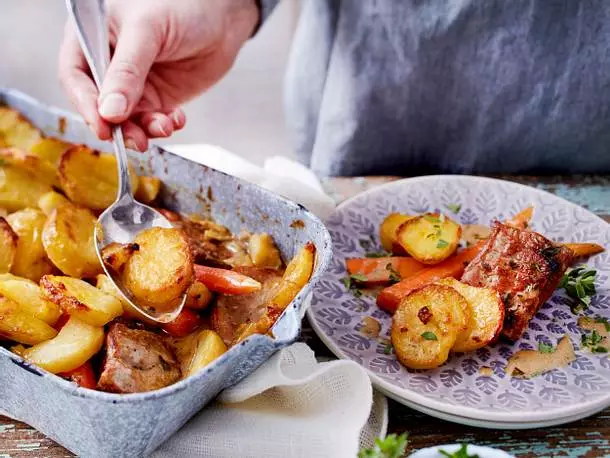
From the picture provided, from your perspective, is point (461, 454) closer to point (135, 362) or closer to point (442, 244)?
point (135, 362)

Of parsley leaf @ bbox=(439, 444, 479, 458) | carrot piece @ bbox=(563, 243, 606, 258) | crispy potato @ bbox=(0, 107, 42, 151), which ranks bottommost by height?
carrot piece @ bbox=(563, 243, 606, 258)

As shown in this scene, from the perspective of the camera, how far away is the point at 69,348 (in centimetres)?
119

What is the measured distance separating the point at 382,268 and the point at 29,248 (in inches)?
28.6

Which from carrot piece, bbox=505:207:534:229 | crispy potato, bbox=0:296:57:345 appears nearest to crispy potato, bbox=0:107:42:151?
crispy potato, bbox=0:296:57:345

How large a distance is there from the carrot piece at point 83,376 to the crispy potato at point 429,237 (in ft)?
2.36

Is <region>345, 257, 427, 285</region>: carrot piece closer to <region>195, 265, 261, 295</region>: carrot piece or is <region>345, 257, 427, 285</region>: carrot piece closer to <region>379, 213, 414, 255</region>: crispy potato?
<region>379, 213, 414, 255</region>: crispy potato

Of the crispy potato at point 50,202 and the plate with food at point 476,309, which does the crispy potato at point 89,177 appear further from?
the plate with food at point 476,309

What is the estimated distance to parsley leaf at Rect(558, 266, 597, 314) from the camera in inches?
60.3

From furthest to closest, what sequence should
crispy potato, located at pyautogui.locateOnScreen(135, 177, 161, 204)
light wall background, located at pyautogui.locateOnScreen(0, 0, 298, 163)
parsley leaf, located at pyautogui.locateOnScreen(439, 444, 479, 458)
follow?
light wall background, located at pyautogui.locateOnScreen(0, 0, 298, 163) < crispy potato, located at pyautogui.locateOnScreen(135, 177, 161, 204) < parsley leaf, located at pyautogui.locateOnScreen(439, 444, 479, 458)

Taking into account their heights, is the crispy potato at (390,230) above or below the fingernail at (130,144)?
below

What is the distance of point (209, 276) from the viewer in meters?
1.38

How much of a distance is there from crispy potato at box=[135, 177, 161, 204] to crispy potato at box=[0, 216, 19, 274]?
0.33 m

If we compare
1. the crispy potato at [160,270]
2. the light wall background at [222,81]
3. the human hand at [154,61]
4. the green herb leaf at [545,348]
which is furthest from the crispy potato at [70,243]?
the light wall background at [222,81]

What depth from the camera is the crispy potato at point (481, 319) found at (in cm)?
138
